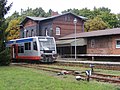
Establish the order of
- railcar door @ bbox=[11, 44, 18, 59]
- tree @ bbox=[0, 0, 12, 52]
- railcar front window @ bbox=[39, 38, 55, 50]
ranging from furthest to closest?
railcar door @ bbox=[11, 44, 18, 59] → railcar front window @ bbox=[39, 38, 55, 50] → tree @ bbox=[0, 0, 12, 52]

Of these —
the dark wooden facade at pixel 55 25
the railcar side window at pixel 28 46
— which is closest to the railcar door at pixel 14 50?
the railcar side window at pixel 28 46

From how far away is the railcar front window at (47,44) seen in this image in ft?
95.5

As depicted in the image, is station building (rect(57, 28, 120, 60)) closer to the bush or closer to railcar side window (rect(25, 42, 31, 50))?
railcar side window (rect(25, 42, 31, 50))

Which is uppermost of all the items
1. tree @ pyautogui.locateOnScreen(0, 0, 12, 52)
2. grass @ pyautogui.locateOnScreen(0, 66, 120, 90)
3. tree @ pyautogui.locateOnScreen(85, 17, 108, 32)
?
tree @ pyautogui.locateOnScreen(85, 17, 108, 32)

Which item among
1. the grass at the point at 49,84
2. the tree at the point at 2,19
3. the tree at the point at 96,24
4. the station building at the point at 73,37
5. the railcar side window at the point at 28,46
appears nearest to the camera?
the grass at the point at 49,84

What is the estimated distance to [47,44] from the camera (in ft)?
97.3

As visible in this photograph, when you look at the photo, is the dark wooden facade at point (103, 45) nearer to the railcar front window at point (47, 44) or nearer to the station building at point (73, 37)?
the station building at point (73, 37)

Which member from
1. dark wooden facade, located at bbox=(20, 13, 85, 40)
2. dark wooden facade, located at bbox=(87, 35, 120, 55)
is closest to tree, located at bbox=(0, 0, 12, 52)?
dark wooden facade, located at bbox=(87, 35, 120, 55)

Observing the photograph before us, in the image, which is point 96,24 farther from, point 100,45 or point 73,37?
point 100,45

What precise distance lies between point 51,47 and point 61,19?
72.5 ft

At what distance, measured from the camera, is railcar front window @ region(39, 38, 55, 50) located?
29.1 metres

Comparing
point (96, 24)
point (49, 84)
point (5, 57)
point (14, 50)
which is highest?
point (96, 24)

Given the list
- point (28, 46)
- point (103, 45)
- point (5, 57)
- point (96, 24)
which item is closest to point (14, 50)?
point (28, 46)

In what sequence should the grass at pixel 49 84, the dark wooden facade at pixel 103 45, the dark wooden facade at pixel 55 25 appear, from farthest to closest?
the dark wooden facade at pixel 55 25 < the dark wooden facade at pixel 103 45 < the grass at pixel 49 84
